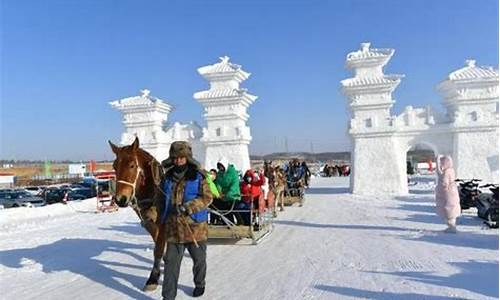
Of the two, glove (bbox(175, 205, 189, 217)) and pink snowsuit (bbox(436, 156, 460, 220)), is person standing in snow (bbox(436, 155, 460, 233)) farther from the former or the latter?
glove (bbox(175, 205, 189, 217))

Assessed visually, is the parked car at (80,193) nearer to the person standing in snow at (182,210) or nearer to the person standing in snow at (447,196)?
the person standing in snow at (447,196)

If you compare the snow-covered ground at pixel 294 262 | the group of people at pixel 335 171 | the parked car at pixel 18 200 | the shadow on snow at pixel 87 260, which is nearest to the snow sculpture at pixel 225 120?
the parked car at pixel 18 200

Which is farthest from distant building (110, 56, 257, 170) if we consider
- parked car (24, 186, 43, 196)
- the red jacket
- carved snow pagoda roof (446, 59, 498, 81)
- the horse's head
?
the horse's head

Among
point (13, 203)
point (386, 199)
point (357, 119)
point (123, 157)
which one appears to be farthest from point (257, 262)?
point (13, 203)

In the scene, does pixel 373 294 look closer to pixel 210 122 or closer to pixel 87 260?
pixel 87 260

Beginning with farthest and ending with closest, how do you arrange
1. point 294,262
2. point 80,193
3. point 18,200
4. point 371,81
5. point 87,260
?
point 80,193, point 18,200, point 371,81, point 87,260, point 294,262

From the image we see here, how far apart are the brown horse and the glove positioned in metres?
0.57

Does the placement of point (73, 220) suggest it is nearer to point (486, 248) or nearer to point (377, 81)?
point (486, 248)

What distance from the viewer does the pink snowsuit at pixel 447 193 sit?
11484mm

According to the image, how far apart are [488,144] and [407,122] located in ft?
14.4

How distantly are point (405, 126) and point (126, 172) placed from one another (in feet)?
72.7

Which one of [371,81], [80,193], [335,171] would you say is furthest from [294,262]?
[335,171]

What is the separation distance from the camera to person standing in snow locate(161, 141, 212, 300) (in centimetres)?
596

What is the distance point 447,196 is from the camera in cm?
1150
